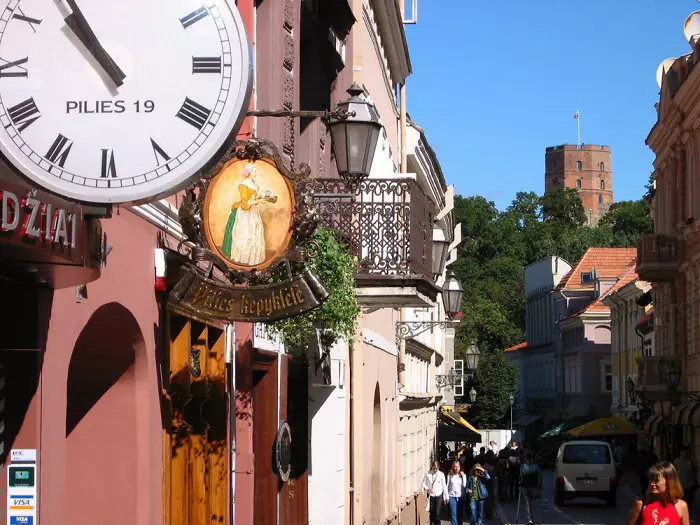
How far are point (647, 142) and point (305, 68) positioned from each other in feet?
101

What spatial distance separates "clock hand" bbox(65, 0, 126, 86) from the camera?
6352 mm

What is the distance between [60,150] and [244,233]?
292 centimetres

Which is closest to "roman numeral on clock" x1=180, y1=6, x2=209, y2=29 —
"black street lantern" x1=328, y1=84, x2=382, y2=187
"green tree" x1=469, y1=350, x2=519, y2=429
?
"black street lantern" x1=328, y1=84, x2=382, y2=187

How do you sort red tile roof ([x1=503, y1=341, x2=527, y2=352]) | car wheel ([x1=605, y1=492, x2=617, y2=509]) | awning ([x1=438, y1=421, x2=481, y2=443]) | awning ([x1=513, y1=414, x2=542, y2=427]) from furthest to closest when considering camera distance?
1. red tile roof ([x1=503, y1=341, x2=527, y2=352])
2. awning ([x1=513, y1=414, x2=542, y2=427])
3. awning ([x1=438, y1=421, x2=481, y2=443])
4. car wheel ([x1=605, y1=492, x2=617, y2=509])

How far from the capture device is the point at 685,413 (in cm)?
3809

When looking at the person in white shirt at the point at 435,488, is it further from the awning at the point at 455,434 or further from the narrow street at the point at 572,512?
the awning at the point at 455,434

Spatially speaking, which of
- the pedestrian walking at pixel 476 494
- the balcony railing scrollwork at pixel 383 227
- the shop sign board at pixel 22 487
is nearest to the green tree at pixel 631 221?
the pedestrian walking at pixel 476 494

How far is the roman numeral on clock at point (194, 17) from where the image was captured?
21.4 feet

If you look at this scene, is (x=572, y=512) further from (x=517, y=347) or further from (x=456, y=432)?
(x=517, y=347)

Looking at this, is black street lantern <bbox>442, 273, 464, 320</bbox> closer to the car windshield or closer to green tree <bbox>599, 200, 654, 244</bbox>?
the car windshield

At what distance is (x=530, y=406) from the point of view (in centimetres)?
10381

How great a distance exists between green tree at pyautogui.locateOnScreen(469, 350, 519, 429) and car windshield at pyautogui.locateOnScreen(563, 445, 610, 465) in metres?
48.1

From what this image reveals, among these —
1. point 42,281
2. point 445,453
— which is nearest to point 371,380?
point 42,281

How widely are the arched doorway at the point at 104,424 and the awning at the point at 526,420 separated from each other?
89769 millimetres
